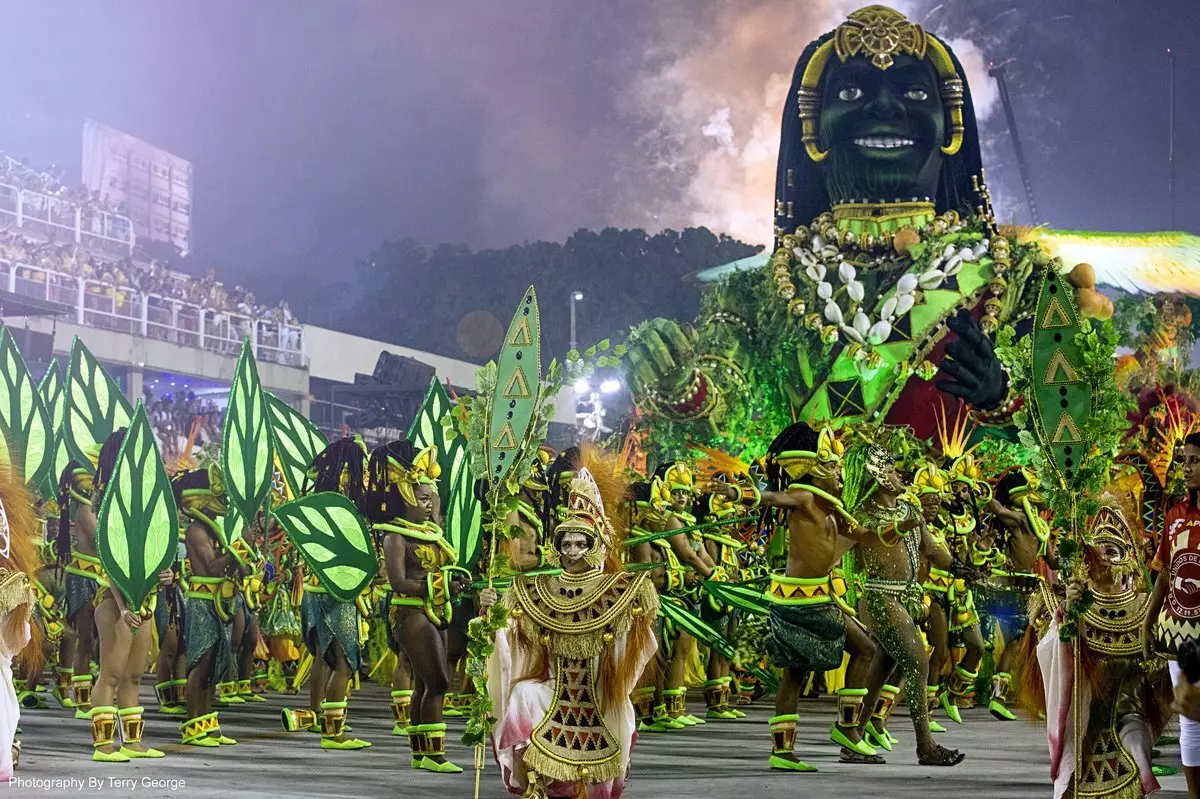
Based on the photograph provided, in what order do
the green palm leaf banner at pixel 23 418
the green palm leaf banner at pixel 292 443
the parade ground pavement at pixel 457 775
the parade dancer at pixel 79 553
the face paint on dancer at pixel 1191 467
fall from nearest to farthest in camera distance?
the face paint on dancer at pixel 1191 467
the parade ground pavement at pixel 457 775
the parade dancer at pixel 79 553
the green palm leaf banner at pixel 23 418
the green palm leaf banner at pixel 292 443

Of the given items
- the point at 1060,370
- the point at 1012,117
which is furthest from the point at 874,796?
the point at 1012,117

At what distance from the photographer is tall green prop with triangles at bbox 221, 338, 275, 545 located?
28.4ft

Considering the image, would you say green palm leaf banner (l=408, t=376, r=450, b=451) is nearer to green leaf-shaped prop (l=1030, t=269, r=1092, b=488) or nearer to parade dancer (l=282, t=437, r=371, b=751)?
parade dancer (l=282, t=437, r=371, b=751)

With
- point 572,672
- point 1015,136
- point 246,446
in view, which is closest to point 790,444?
point 572,672

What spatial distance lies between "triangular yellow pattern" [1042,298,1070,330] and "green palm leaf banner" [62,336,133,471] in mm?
6324

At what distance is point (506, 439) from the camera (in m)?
6.48

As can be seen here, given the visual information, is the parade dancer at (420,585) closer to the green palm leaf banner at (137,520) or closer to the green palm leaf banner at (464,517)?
the green palm leaf banner at (464,517)

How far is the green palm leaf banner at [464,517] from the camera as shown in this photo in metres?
8.19

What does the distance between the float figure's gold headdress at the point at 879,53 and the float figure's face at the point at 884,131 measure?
10 cm

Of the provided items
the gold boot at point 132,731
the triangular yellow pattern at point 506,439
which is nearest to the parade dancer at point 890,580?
the triangular yellow pattern at point 506,439

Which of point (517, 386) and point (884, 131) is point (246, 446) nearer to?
point (517, 386)

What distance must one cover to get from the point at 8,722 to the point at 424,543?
2.40m

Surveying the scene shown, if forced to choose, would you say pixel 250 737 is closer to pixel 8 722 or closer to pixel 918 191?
pixel 8 722

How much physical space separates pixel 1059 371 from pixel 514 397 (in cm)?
247
